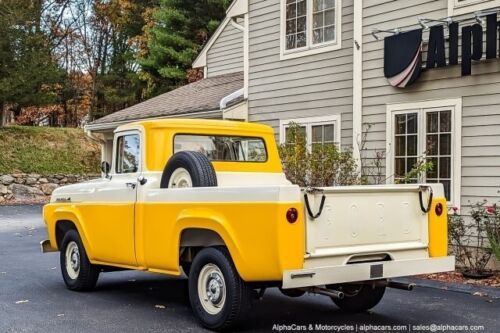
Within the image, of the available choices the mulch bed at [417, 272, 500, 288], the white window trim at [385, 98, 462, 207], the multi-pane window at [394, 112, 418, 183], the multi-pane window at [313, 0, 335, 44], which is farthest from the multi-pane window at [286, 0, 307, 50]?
the mulch bed at [417, 272, 500, 288]

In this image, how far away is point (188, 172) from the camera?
654 centimetres

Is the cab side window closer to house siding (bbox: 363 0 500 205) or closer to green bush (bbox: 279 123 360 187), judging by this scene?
green bush (bbox: 279 123 360 187)

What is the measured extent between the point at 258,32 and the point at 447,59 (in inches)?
201

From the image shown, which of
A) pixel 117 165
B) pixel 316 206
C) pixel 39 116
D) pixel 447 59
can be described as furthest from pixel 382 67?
pixel 39 116

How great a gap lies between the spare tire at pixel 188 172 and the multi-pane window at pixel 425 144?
4.73 metres

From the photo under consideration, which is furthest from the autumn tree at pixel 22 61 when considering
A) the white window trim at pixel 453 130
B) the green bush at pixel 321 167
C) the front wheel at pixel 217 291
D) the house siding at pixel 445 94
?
the front wheel at pixel 217 291

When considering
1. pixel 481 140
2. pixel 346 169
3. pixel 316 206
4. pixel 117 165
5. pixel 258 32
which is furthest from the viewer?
pixel 258 32

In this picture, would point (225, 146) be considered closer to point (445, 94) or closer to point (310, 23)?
point (445, 94)

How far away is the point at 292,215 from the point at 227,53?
Answer: 15.0 m

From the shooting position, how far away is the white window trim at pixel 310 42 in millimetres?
12180

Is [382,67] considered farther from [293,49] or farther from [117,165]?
[117,165]

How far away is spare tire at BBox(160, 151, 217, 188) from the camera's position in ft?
21.0

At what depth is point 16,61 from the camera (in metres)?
25.1

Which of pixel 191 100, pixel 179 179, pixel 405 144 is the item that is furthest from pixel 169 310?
pixel 191 100
